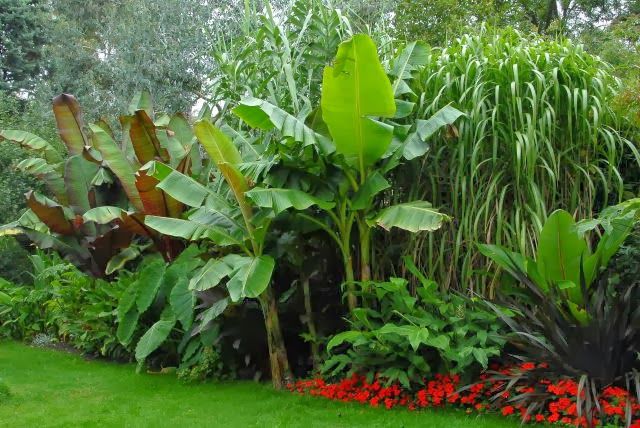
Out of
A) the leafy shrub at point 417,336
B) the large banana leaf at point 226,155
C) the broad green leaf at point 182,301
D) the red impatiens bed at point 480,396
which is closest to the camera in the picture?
the red impatiens bed at point 480,396

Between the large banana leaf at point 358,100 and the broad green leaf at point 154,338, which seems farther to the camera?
the broad green leaf at point 154,338

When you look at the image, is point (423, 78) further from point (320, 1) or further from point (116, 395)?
point (116, 395)

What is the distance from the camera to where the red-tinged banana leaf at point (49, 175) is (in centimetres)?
1203

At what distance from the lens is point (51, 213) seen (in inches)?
442

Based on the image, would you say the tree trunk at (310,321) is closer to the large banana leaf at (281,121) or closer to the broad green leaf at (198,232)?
the broad green leaf at (198,232)

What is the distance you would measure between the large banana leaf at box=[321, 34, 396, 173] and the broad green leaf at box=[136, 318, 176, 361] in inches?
132

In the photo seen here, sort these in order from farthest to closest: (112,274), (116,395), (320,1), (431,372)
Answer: (112,274), (116,395), (320,1), (431,372)

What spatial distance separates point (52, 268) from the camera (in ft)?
39.2

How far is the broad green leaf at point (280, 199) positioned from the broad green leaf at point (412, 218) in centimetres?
60

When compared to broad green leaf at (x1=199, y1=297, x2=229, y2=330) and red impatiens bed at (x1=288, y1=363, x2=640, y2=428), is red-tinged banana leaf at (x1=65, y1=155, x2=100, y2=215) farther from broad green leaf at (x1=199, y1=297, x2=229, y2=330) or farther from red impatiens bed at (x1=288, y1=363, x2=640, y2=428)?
red impatiens bed at (x1=288, y1=363, x2=640, y2=428)

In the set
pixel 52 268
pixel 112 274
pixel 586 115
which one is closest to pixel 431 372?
pixel 586 115

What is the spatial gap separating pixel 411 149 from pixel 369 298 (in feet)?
5.51

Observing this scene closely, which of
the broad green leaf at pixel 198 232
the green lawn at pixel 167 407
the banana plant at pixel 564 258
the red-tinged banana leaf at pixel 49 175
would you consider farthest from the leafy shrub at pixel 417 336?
the red-tinged banana leaf at pixel 49 175

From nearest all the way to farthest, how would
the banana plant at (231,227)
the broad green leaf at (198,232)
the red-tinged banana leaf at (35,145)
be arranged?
the banana plant at (231,227)
the broad green leaf at (198,232)
the red-tinged banana leaf at (35,145)
